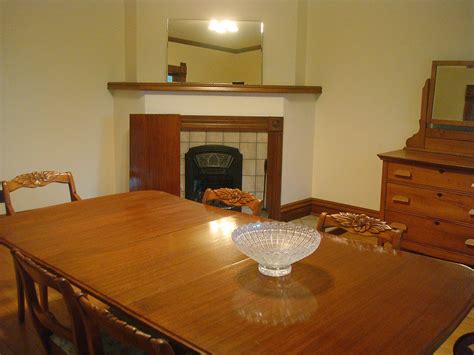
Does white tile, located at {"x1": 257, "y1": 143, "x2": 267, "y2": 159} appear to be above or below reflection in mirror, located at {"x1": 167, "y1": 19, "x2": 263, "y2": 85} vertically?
below

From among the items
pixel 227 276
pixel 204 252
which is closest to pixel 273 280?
pixel 227 276

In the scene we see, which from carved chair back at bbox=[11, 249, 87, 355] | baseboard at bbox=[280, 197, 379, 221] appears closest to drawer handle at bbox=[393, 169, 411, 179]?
baseboard at bbox=[280, 197, 379, 221]

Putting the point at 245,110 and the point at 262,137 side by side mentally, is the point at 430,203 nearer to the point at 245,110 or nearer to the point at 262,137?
the point at 262,137

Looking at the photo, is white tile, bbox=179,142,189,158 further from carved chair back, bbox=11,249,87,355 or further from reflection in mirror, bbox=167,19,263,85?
carved chair back, bbox=11,249,87,355

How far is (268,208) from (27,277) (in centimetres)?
310

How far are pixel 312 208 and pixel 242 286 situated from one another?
135 inches

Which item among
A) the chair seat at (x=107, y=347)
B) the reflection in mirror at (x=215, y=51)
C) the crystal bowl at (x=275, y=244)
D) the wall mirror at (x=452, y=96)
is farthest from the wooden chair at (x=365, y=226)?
the reflection in mirror at (x=215, y=51)

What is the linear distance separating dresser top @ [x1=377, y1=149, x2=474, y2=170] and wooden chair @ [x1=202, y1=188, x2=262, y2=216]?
1.45 metres

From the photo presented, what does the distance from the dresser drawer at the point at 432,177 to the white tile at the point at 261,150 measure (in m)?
1.29

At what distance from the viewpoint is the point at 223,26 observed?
422 cm

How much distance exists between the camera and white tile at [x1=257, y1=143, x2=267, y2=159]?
14.0ft

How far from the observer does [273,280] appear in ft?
4.35

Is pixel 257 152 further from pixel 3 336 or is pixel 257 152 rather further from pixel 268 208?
pixel 3 336

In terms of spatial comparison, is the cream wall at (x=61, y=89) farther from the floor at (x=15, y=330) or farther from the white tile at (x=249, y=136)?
the floor at (x=15, y=330)
